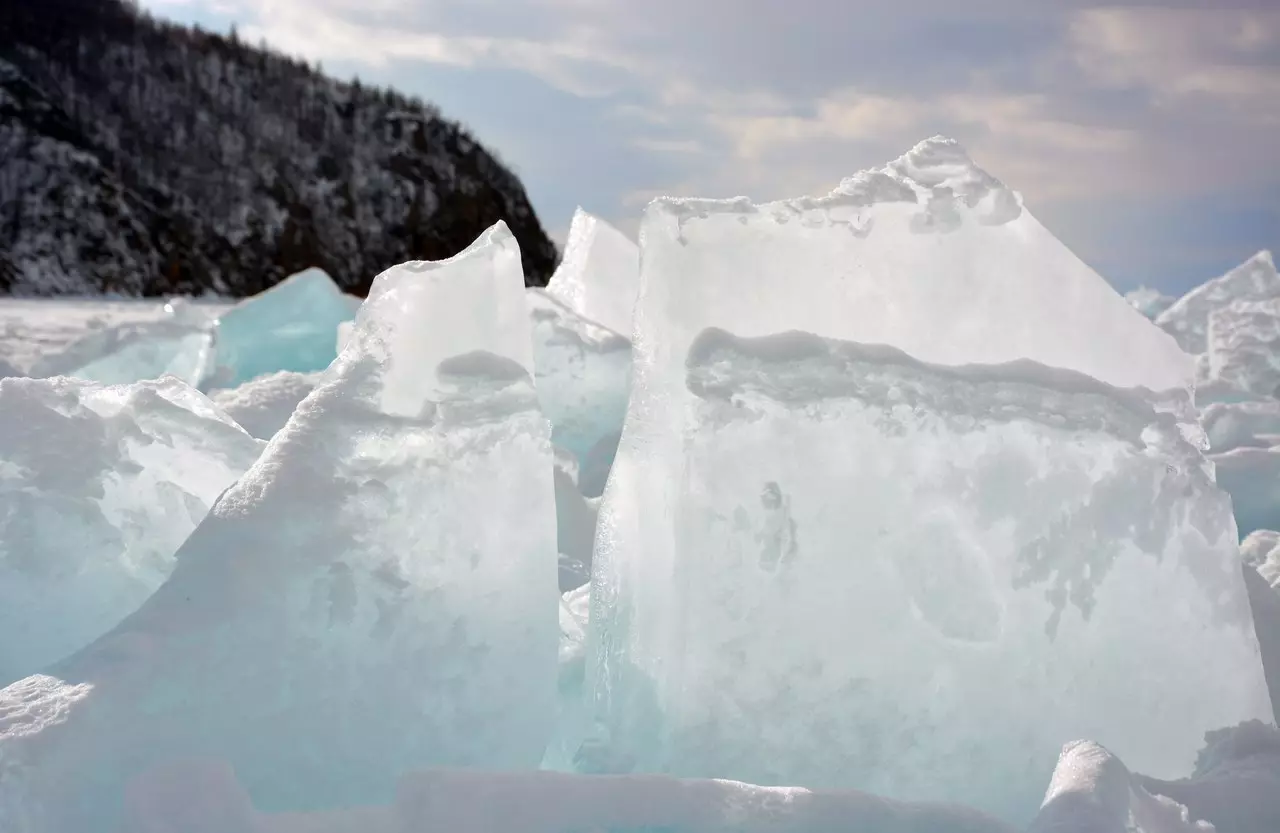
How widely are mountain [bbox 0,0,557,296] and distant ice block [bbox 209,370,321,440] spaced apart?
76.7ft

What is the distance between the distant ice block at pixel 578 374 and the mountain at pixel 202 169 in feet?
76.9

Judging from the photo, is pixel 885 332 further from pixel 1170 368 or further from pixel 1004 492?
pixel 1170 368

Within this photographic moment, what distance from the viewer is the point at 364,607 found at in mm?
1701

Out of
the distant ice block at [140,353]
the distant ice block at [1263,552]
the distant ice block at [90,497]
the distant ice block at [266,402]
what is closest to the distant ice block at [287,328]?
the distant ice block at [140,353]

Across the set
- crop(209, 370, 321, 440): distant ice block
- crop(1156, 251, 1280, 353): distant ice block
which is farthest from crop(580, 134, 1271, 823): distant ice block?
crop(1156, 251, 1280, 353): distant ice block

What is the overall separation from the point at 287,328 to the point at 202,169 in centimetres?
2530

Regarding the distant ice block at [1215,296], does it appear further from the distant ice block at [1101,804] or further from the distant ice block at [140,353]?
the distant ice block at [1101,804]

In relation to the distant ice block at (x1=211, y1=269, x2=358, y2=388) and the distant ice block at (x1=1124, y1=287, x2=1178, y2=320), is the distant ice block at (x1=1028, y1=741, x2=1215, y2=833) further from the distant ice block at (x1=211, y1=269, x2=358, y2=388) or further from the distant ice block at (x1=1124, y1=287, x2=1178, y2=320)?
the distant ice block at (x1=1124, y1=287, x2=1178, y2=320)

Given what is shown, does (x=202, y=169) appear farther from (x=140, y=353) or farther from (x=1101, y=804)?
(x=1101, y=804)

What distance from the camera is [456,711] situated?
173cm

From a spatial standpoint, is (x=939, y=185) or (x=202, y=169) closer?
(x=939, y=185)

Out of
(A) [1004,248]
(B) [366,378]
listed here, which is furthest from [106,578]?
(A) [1004,248]

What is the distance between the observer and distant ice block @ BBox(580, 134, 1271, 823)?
1763 millimetres

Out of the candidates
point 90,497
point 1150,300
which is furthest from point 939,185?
point 1150,300
